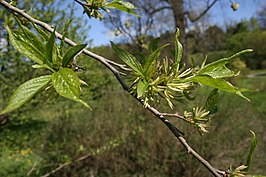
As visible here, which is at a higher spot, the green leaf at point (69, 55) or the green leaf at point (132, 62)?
the green leaf at point (69, 55)

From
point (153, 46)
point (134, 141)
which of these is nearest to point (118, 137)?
point (134, 141)

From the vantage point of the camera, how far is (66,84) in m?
0.37

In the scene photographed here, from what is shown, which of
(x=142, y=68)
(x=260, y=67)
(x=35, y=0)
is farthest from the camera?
(x=260, y=67)

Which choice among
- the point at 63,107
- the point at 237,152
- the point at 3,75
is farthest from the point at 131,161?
the point at 3,75

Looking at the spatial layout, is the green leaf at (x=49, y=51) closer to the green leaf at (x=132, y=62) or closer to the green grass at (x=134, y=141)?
the green leaf at (x=132, y=62)

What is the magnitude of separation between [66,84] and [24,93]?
0.15 ft

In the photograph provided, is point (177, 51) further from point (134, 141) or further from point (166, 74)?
point (134, 141)

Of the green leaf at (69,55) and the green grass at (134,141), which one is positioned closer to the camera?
the green leaf at (69,55)

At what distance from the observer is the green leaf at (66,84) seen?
13.8 inches

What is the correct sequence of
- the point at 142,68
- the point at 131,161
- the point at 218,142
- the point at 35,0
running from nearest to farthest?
the point at 142,68
the point at 218,142
the point at 131,161
the point at 35,0

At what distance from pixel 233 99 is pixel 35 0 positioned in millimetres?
2891

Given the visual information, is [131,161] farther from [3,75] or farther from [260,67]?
[260,67]

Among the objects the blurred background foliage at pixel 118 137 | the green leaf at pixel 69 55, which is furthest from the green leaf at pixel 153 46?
the blurred background foliage at pixel 118 137

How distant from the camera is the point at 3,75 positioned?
13.4 feet
